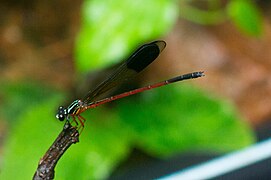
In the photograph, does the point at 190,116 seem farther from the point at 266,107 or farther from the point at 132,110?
the point at 266,107

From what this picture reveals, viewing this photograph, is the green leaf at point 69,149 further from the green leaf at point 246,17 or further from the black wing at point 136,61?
the black wing at point 136,61

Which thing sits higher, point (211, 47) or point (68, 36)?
point (68, 36)

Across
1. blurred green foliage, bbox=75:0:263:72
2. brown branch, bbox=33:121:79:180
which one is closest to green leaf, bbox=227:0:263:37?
blurred green foliage, bbox=75:0:263:72

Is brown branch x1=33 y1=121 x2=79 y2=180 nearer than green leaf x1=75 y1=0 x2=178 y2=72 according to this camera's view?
Yes

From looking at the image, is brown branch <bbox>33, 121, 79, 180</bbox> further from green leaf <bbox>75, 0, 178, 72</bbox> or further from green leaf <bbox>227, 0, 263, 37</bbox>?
green leaf <bbox>227, 0, 263, 37</bbox>

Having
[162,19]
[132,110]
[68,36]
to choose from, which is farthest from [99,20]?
[68,36]

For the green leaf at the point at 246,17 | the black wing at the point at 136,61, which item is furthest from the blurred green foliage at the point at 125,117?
the black wing at the point at 136,61
